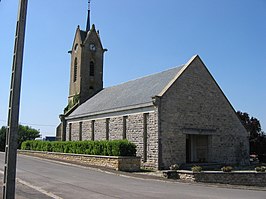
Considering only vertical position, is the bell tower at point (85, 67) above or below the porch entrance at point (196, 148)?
above

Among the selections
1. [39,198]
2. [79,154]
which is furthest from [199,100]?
[39,198]

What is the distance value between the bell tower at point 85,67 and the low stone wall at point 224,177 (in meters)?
25.3

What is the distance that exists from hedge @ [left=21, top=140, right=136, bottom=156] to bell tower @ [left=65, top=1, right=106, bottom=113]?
8.30 meters

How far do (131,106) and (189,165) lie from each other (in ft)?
22.5

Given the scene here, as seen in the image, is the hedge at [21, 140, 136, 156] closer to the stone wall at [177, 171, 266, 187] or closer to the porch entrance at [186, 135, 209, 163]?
the stone wall at [177, 171, 266, 187]

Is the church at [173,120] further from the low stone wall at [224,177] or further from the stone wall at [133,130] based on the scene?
the low stone wall at [224,177]

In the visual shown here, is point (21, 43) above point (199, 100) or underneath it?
underneath

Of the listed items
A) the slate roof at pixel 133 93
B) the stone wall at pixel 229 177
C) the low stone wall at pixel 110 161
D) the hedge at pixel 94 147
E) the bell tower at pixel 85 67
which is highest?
the bell tower at pixel 85 67

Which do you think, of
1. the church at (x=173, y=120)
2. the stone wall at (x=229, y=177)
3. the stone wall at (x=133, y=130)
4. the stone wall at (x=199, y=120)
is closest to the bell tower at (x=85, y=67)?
the church at (x=173, y=120)

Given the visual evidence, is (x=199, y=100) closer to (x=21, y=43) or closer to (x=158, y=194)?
(x=158, y=194)

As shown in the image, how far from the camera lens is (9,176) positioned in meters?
5.07

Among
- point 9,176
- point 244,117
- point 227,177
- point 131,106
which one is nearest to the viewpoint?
point 9,176

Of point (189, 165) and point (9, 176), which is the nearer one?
point (9, 176)

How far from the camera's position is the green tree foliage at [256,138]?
38.9 m
